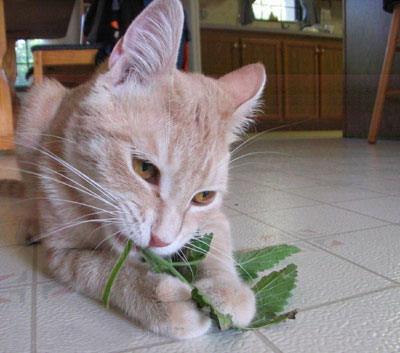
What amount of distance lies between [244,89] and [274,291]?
46 cm

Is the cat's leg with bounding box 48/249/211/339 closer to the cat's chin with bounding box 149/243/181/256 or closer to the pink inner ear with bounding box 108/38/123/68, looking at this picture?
the cat's chin with bounding box 149/243/181/256

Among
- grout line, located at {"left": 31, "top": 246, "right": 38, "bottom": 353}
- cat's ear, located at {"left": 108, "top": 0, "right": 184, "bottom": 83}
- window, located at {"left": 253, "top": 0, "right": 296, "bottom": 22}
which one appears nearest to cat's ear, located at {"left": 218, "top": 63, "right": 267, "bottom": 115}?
cat's ear, located at {"left": 108, "top": 0, "right": 184, "bottom": 83}

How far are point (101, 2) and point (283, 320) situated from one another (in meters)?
2.48

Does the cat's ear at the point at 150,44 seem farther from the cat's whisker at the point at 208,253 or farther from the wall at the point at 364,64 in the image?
the wall at the point at 364,64

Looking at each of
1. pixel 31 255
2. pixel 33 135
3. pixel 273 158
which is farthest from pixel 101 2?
pixel 31 255

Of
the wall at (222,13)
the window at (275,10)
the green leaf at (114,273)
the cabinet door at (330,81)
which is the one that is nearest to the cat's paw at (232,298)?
the green leaf at (114,273)

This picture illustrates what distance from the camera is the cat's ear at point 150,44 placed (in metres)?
0.72

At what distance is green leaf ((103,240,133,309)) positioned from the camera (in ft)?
2.10

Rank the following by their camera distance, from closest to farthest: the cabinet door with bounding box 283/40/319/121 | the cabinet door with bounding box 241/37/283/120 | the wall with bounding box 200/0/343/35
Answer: the cabinet door with bounding box 241/37/283/120 → the wall with bounding box 200/0/343/35 → the cabinet door with bounding box 283/40/319/121

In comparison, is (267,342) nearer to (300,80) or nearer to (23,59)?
(23,59)

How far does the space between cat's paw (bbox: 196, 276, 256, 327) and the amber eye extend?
0.57 feet

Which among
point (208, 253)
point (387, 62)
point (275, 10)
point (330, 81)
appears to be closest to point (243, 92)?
point (208, 253)

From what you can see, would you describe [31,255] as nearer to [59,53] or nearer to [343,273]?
[343,273]

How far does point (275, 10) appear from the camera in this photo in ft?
20.6
